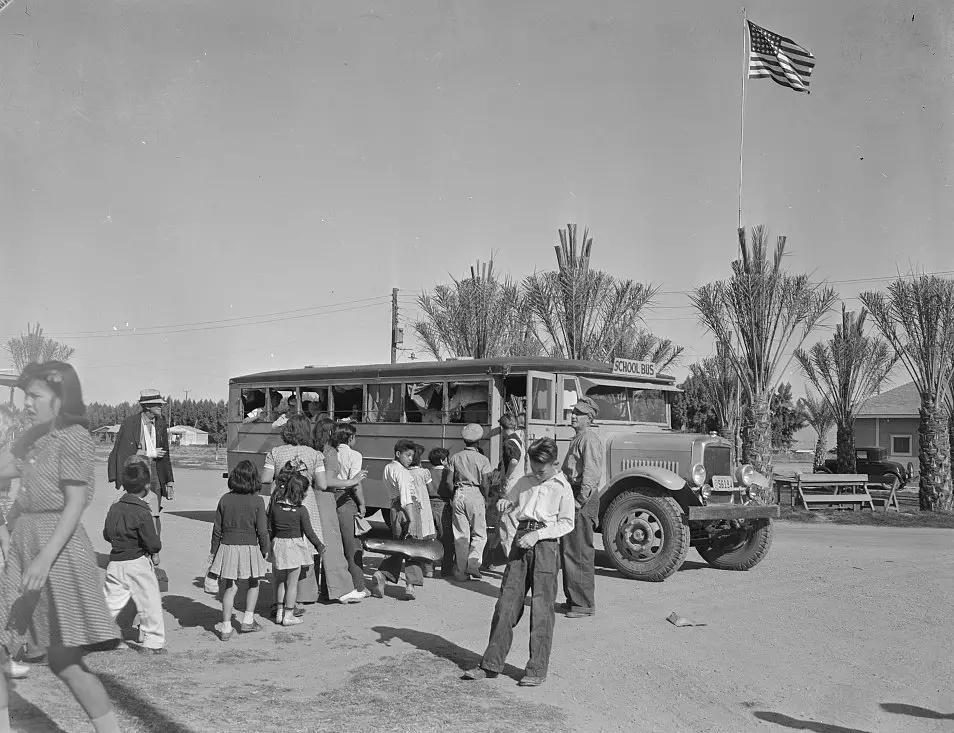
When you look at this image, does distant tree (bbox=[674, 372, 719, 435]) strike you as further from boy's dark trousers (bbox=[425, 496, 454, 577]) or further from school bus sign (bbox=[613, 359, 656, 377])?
boy's dark trousers (bbox=[425, 496, 454, 577])

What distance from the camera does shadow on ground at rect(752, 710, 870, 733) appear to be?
5.10m

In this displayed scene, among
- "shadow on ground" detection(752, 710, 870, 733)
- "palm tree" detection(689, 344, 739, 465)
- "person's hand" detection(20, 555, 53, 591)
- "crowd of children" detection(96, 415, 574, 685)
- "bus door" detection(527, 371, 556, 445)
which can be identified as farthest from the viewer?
"palm tree" detection(689, 344, 739, 465)

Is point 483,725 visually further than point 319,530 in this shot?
No

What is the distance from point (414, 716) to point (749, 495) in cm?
707

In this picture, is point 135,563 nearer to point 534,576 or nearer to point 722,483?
point 534,576

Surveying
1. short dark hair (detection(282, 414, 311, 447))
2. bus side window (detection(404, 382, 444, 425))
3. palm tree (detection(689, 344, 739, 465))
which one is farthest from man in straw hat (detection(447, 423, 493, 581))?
palm tree (detection(689, 344, 739, 465))

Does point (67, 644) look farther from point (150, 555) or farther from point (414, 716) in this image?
point (150, 555)

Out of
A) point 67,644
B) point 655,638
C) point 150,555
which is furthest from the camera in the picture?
point 655,638

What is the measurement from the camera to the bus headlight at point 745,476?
11.1 m

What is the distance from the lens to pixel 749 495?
11.1 m

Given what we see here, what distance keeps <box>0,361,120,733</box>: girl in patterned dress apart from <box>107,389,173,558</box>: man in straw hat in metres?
4.65

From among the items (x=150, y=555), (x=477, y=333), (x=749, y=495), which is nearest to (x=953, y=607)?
(x=749, y=495)

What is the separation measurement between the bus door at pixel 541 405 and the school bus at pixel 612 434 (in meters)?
0.01

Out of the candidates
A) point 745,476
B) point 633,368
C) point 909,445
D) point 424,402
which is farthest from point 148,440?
point 909,445
